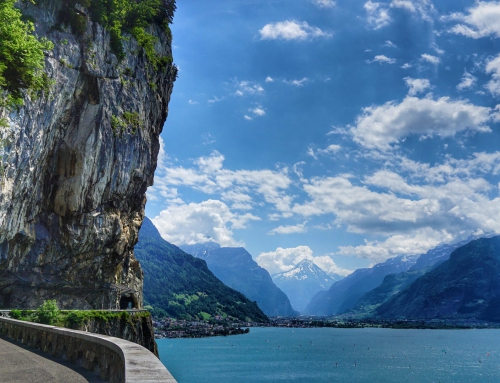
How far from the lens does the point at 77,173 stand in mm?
56781

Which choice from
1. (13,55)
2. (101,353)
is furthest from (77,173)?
(101,353)

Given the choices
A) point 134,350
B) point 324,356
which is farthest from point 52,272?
point 324,356

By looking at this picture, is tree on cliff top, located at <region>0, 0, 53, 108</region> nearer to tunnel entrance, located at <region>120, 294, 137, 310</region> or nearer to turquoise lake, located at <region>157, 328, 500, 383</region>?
tunnel entrance, located at <region>120, 294, 137, 310</region>

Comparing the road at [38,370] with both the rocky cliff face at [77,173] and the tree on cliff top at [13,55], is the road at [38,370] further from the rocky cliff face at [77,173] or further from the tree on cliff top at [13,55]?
the rocky cliff face at [77,173]

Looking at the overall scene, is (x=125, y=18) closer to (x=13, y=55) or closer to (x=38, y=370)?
(x=13, y=55)

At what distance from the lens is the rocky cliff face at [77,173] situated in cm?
4819

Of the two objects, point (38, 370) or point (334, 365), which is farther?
point (334, 365)

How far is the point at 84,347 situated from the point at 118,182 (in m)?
53.1

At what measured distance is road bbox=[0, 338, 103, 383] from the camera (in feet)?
36.8

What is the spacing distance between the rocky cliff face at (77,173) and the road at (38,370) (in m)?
31.4

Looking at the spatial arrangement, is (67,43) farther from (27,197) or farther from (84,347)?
(84,347)

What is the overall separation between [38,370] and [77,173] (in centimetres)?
4816

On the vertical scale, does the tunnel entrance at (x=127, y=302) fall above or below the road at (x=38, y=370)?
below

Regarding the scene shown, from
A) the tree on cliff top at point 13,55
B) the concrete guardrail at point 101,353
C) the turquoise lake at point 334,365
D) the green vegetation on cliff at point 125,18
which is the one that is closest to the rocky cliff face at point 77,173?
the green vegetation on cliff at point 125,18
